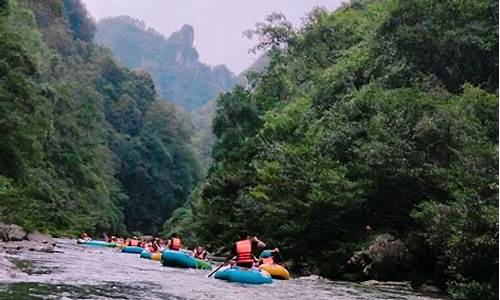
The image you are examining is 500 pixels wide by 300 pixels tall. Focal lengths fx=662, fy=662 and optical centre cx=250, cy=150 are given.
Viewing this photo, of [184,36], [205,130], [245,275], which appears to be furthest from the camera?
[184,36]

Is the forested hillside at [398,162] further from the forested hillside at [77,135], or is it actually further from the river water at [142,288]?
the forested hillside at [77,135]

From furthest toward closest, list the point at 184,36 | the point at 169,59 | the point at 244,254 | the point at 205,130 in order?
the point at 184,36, the point at 169,59, the point at 205,130, the point at 244,254

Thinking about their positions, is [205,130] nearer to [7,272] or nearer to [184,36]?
[184,36]

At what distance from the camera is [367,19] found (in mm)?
36344

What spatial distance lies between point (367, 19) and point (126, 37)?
132 m

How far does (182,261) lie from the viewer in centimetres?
1894

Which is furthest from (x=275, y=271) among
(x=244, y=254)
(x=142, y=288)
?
(x=142, y=288)

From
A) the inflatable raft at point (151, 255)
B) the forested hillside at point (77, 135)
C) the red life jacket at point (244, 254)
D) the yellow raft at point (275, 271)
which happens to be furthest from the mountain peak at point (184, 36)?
the red life jacket at point (244, 254)

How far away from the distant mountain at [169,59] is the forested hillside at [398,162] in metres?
128

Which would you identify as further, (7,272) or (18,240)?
(18,240)

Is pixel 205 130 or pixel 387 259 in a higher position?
pixel 205 130

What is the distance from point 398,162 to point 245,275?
6.49m

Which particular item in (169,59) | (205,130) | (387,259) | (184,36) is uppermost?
(184,36)

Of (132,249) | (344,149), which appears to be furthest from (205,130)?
(344,149)
